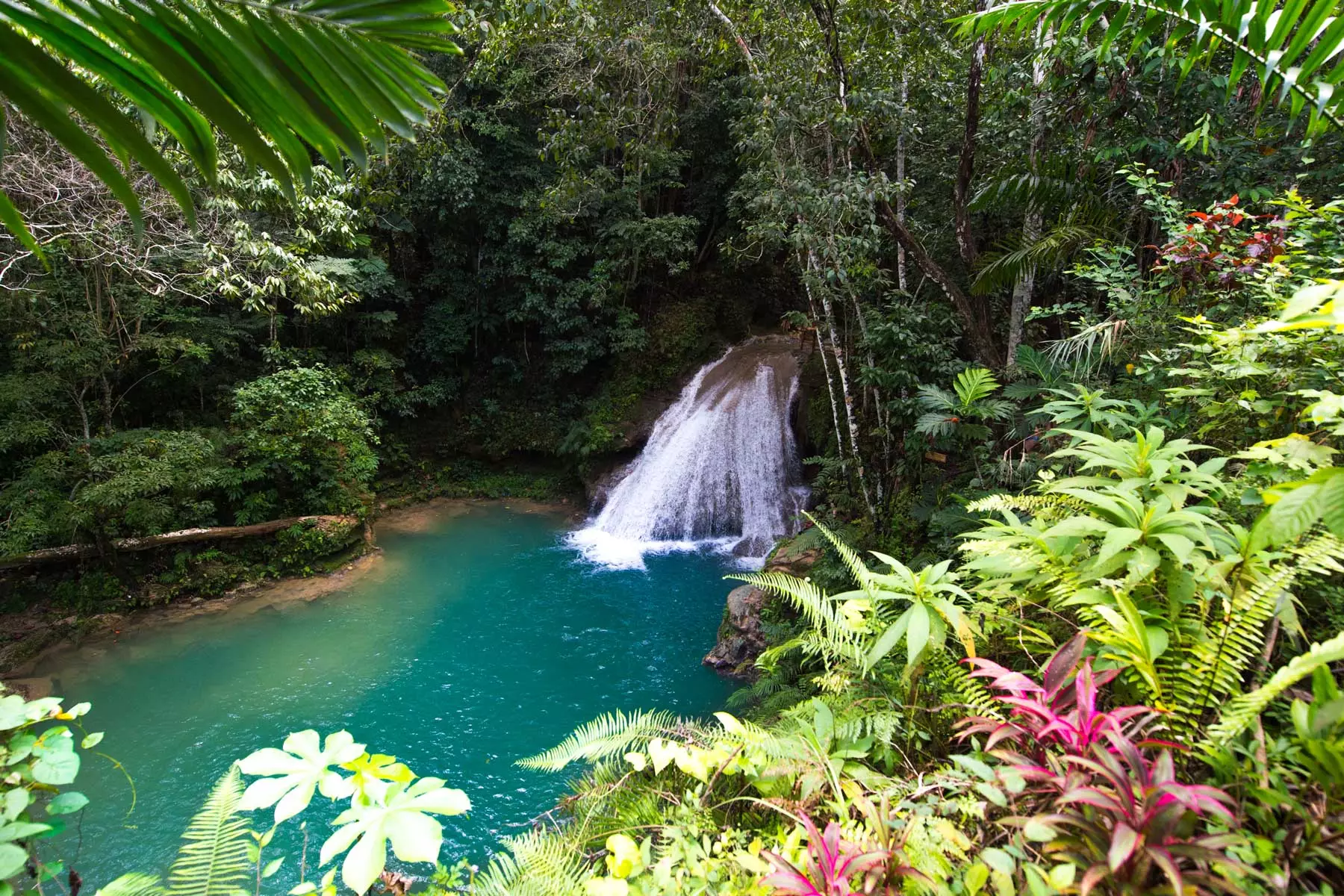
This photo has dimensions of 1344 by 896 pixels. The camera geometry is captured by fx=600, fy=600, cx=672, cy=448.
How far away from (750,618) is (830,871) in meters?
5.18

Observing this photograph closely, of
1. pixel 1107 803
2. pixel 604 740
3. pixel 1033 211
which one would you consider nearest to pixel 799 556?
pixel 1033 211

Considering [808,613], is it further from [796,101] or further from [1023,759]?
[796,101]

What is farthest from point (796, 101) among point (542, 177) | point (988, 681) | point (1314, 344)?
point (542, 177)

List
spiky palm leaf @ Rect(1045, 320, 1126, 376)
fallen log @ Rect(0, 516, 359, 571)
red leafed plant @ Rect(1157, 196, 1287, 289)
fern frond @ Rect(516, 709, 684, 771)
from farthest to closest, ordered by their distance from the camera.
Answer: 1. fallen log @ Rect(0, 516, 359, 571)
2. spiky palm leaf @ Rect(1045, 320, 1126, 376)
3. red leafed plant @ Rect(1157, 196, 1287, 289)
4. fern frond @ Rect(516, 709, 684, 771)

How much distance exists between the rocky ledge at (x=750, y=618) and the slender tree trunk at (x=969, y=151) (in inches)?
120

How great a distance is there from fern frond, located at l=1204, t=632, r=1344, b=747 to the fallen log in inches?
375

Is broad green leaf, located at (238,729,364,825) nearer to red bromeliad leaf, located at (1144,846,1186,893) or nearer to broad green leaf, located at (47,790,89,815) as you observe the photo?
broad green leaf, located at (47,790,89,815)

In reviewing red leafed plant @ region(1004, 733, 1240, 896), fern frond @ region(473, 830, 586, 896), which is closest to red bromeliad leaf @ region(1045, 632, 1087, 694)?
red leafed plant @ region(1004, 733, 1240, 896)

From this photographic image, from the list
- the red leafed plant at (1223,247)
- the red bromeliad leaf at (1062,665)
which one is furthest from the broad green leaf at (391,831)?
the red leafed plant at (1223,247)

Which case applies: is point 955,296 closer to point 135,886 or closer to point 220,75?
point 220,75

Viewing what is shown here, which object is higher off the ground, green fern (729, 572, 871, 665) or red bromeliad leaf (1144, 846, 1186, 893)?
red bromeliad leaf (1144, 846, 1186, 893)

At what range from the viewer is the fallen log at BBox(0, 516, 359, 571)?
6945 millimetres

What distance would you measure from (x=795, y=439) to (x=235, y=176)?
806cm

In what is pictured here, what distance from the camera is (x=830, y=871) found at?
4.06 ft
